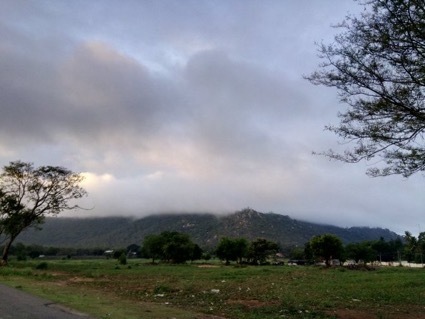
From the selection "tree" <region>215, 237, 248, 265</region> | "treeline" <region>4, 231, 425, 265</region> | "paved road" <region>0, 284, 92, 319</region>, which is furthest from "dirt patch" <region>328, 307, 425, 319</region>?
"tree" <region>215, 237, 248, 265</region>

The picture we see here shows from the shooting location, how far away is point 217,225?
19350cm

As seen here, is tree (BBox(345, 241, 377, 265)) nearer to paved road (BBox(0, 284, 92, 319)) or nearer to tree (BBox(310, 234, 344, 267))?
tree (BBox(310, 234, 344, 267))

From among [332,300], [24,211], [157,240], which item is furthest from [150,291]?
[157,240]

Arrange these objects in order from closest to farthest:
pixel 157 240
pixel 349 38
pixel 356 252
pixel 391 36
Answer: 1. pixel 391 36
2. pixel 349 38
3. pixel 157 240
4. pixel 356 252

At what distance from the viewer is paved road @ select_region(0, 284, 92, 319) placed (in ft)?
37.9

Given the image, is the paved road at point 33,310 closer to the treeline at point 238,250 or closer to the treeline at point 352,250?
the treeline at point 352,250

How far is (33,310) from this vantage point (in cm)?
1270

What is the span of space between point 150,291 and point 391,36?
1582 centimetres

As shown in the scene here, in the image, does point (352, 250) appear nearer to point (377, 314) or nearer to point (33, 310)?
point (377, 314)

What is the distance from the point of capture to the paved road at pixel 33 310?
1156 cm

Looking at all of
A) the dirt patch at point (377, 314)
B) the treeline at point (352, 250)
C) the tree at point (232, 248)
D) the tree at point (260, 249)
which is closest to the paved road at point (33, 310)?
the dirt patch at point (377, 314)

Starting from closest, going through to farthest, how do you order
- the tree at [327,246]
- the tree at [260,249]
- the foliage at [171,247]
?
the tree at [327,246]
the foliage at [171,247]
the tree at [260,249]

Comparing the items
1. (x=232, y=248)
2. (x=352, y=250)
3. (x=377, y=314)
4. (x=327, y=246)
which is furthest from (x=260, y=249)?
(x=377, y=314)

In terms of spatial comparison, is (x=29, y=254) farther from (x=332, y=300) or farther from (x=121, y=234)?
(x=332, y=300)
